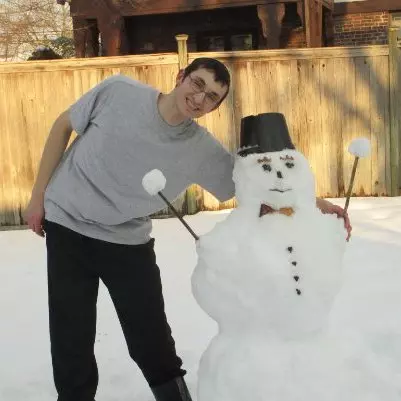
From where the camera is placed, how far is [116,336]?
349 cm

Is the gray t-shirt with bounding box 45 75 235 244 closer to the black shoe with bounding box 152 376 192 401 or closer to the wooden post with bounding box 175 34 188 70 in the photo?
the black shoe with bounding box 152 376 192 401

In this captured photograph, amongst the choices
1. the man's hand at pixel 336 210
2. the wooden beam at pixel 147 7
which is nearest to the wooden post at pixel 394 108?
the wooden beam at pixel 147 7

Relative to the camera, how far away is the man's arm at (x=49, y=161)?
2.28 m

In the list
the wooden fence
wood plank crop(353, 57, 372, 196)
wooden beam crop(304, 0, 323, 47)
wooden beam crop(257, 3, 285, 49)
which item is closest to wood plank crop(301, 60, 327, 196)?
the wooden fence

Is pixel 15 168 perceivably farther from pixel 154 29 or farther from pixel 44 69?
pixel 154 29

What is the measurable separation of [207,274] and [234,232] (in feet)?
0.52

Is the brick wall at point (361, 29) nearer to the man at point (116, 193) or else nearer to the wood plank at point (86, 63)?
the wood plank at point (86, 63)

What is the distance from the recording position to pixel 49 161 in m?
2.30

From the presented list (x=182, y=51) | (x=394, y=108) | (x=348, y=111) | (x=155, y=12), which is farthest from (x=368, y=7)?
(x=182, y=51)

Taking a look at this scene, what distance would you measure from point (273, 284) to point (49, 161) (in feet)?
3.19

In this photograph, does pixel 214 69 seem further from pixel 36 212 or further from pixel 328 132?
pixel 328 132

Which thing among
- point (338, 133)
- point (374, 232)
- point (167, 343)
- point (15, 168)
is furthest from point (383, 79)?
point (167, 343)

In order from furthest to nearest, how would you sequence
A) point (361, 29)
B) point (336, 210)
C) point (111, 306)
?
point (361, 29), point (111, 306), point (336, 210)

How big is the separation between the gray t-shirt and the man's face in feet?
0.40
